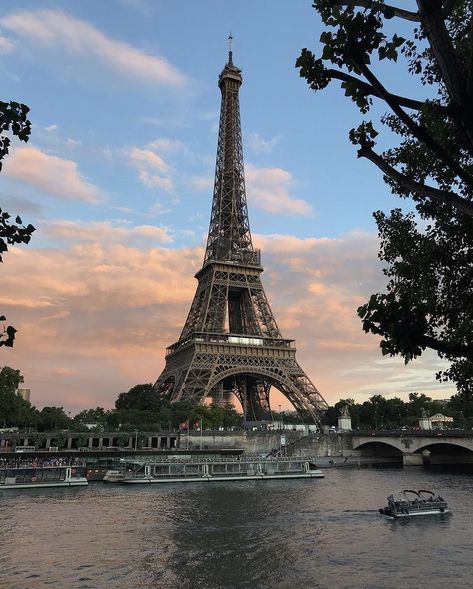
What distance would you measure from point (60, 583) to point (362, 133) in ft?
72.5

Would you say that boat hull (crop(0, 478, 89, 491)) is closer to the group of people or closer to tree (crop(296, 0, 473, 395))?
the group of people

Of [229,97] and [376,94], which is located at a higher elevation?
[229,97]

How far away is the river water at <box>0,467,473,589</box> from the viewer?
2298 centimetres

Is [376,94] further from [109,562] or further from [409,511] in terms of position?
[409,511]

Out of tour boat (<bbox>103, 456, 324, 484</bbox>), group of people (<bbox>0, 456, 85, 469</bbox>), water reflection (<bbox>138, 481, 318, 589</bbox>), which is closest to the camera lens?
water reflection (<bbox>138, 481, 318, 589</bbox>)

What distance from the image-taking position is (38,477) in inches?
2382

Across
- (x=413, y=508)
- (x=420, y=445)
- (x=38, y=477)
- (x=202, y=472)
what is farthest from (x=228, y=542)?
(x=420, y=445)

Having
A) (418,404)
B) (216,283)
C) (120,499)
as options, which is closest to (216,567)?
(120,499)

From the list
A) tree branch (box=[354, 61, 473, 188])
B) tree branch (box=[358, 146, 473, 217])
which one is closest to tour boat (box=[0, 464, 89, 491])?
tree branch (box=[358, 146, 473, 217])

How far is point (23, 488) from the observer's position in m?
58.2

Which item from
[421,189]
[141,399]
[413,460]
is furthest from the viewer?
[141,399]

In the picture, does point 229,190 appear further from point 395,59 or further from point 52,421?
point 395,59

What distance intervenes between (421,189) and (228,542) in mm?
26940

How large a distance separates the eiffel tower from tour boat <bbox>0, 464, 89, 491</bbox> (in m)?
30.7
